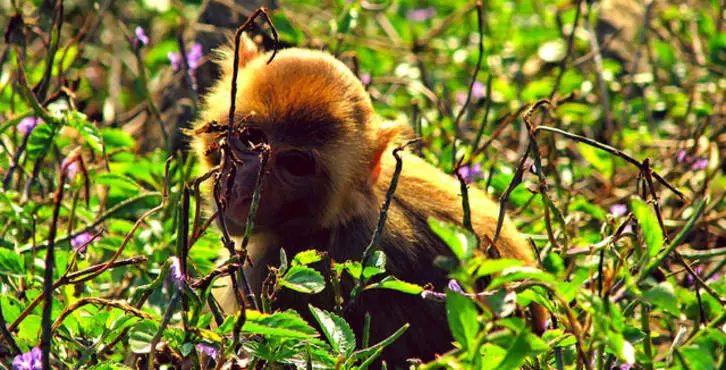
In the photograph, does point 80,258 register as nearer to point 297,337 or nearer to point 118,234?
point 118,234

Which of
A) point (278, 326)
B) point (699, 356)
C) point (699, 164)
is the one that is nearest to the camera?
point (699, 356)

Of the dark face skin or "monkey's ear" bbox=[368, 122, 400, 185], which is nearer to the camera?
the dark face skin

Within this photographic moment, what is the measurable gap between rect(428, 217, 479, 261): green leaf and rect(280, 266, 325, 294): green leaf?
57cm

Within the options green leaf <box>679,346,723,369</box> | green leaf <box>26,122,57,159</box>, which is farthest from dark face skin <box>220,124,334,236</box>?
green leaf <box>679,346,723,369</box>

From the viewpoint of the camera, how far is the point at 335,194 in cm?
426

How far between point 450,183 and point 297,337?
6.54 feet

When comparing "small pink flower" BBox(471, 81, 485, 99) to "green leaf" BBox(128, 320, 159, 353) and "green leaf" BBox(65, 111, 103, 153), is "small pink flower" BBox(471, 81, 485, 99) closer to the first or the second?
"green leaf" BBox(65, 111, 103, 153)

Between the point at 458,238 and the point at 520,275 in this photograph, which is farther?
the point at 520,275

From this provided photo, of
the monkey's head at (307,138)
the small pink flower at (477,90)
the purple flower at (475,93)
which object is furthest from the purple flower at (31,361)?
the small pink flower at (477,90)

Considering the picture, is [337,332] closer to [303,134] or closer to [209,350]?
[209,350]

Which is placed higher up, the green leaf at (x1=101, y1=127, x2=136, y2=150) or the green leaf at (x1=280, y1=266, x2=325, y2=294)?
the green leaf at (x1=280, y1=266, x2=325, y2=294)

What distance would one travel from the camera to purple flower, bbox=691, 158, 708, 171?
5246mm

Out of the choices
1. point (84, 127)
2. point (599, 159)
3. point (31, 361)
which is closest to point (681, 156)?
point (599, 159)

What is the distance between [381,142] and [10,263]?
73.8 inches
